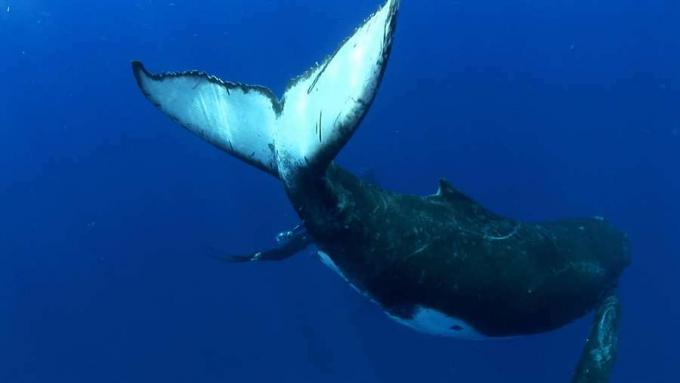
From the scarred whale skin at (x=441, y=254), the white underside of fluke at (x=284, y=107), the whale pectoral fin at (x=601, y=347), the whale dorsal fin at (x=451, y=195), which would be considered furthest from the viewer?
the whale pectoral fin at (x=601, y=347)

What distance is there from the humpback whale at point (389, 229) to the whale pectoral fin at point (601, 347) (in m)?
0.02

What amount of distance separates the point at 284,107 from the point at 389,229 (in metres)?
1.85

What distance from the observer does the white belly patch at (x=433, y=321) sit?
6656 mm

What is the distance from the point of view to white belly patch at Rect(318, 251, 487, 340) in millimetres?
6656

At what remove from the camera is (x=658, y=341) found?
15.5m

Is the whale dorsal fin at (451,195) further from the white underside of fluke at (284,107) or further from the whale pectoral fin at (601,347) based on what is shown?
the whale pectoral fin at (601,347)

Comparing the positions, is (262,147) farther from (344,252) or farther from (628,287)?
(628,287)

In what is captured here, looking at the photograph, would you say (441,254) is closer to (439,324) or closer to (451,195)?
(451,195)

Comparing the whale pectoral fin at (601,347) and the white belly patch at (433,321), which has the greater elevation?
the whale pectoral fin at (601,347)

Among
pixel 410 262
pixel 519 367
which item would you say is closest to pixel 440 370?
pixel 519 367

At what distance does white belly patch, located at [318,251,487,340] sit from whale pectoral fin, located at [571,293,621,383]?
4.61 ft

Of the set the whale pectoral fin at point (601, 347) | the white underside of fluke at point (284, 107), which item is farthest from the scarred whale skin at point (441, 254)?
the whale pectoral fin at point (601, 347)

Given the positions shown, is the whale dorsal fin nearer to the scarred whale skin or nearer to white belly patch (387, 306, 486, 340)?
the scarred whale skin

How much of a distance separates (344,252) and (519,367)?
10.5m
